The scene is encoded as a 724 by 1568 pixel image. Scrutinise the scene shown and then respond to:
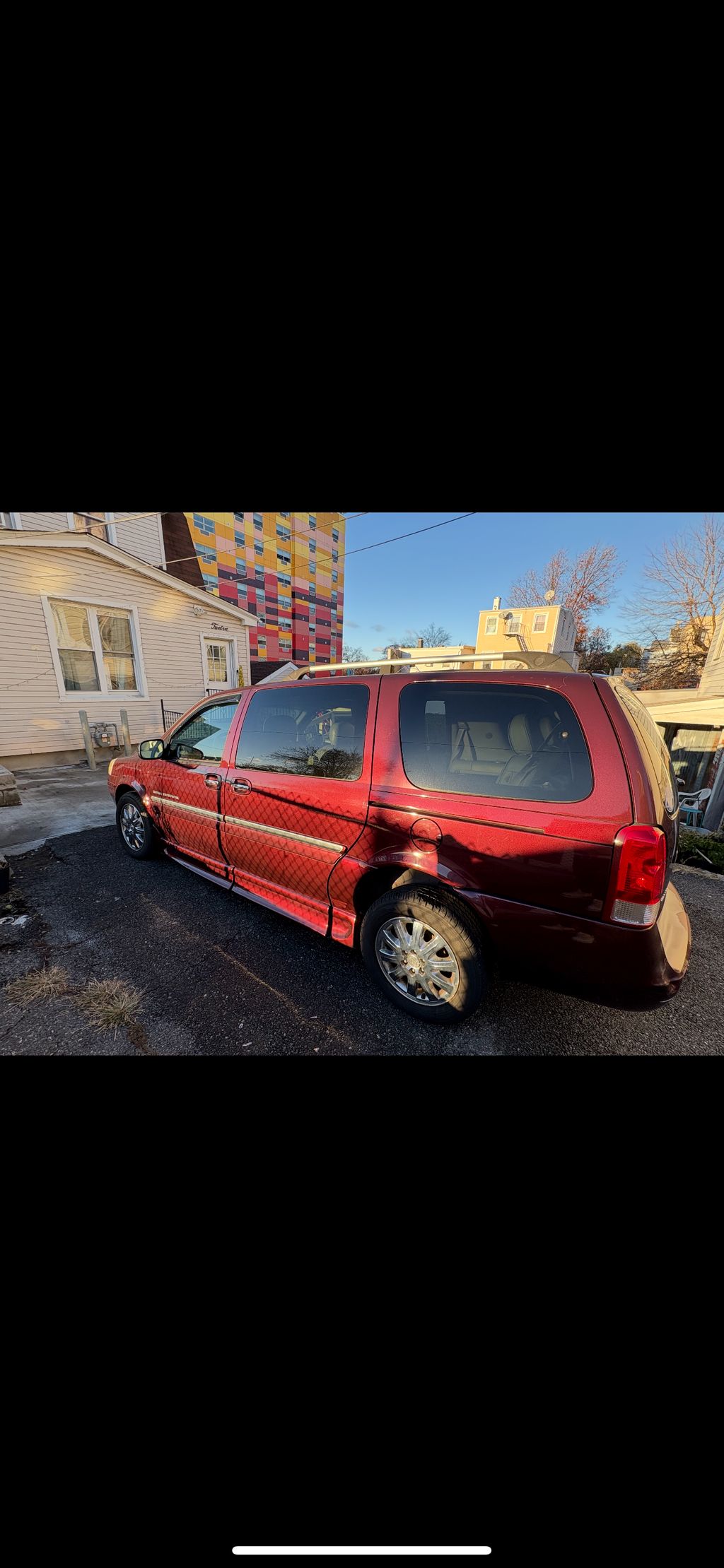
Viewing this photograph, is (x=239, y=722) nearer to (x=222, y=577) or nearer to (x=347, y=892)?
(x=347, y=892)

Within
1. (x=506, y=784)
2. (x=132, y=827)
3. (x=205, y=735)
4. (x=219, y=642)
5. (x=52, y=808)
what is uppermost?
(x=219, y=642)

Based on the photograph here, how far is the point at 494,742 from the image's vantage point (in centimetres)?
219

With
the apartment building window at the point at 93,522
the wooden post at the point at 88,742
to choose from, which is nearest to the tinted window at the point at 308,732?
the wooden post at the point at 88,742

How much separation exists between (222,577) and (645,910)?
103 ft

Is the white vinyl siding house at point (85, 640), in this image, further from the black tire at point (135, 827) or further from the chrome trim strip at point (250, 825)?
the chrome trim strip at point (250, 825)

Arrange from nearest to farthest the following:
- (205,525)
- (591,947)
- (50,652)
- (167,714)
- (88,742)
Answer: (591,947)
(50,652)
(88,742)
(167,714)
(205,525)

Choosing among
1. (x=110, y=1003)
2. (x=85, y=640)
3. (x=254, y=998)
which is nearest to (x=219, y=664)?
(x=85, y=640)

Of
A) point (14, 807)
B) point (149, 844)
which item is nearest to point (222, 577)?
point (14, 807)

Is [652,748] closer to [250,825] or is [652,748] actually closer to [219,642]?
[250,825]

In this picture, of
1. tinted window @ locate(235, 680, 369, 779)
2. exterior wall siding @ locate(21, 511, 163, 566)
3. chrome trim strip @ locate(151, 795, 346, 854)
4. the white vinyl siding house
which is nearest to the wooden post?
the white vinyl siding house

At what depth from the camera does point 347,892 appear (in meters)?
2.46

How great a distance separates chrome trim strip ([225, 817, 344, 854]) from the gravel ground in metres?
0.79

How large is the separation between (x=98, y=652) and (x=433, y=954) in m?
9.04

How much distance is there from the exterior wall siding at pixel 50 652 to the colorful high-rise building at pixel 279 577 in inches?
744
